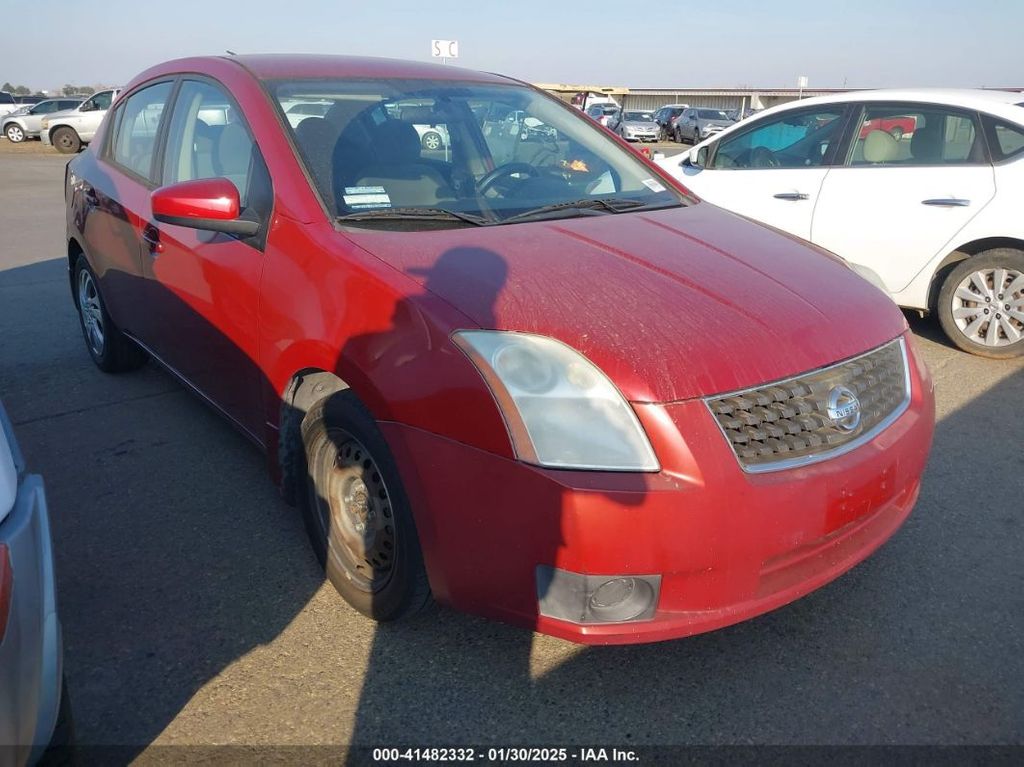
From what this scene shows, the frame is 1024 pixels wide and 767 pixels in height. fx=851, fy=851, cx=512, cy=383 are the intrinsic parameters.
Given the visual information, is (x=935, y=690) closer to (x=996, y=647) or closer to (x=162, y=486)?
(x=996, y=647)

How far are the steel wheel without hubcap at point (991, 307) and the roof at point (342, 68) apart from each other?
3.42 metres

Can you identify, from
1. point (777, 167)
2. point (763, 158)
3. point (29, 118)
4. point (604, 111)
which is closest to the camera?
point (777, 167)

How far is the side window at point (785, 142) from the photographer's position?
235 inches

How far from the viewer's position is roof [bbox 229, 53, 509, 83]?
3.33 m

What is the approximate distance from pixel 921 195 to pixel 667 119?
30.5 metres

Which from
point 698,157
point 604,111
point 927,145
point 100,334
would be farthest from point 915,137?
point 604,111

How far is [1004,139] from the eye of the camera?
5273 millimetres

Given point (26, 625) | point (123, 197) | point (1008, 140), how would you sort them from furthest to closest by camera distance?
1. point (1008, 140)
2. point (123, 197)
3. point (26, 625)

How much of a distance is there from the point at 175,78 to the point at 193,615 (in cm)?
247

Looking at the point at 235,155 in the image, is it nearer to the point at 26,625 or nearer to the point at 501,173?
the point at 501,173

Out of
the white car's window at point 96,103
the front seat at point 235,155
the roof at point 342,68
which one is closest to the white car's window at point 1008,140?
the roof at point 342,68

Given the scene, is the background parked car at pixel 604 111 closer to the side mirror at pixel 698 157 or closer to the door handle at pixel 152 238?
the side mirror at pixel 698 157

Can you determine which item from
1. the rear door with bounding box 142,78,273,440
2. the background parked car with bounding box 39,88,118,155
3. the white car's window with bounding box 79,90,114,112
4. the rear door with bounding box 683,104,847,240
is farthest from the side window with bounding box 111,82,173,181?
the white car's window with bounding box 79,90,114,112

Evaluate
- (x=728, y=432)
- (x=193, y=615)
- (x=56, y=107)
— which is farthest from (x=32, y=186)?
(x=728, y=432)
